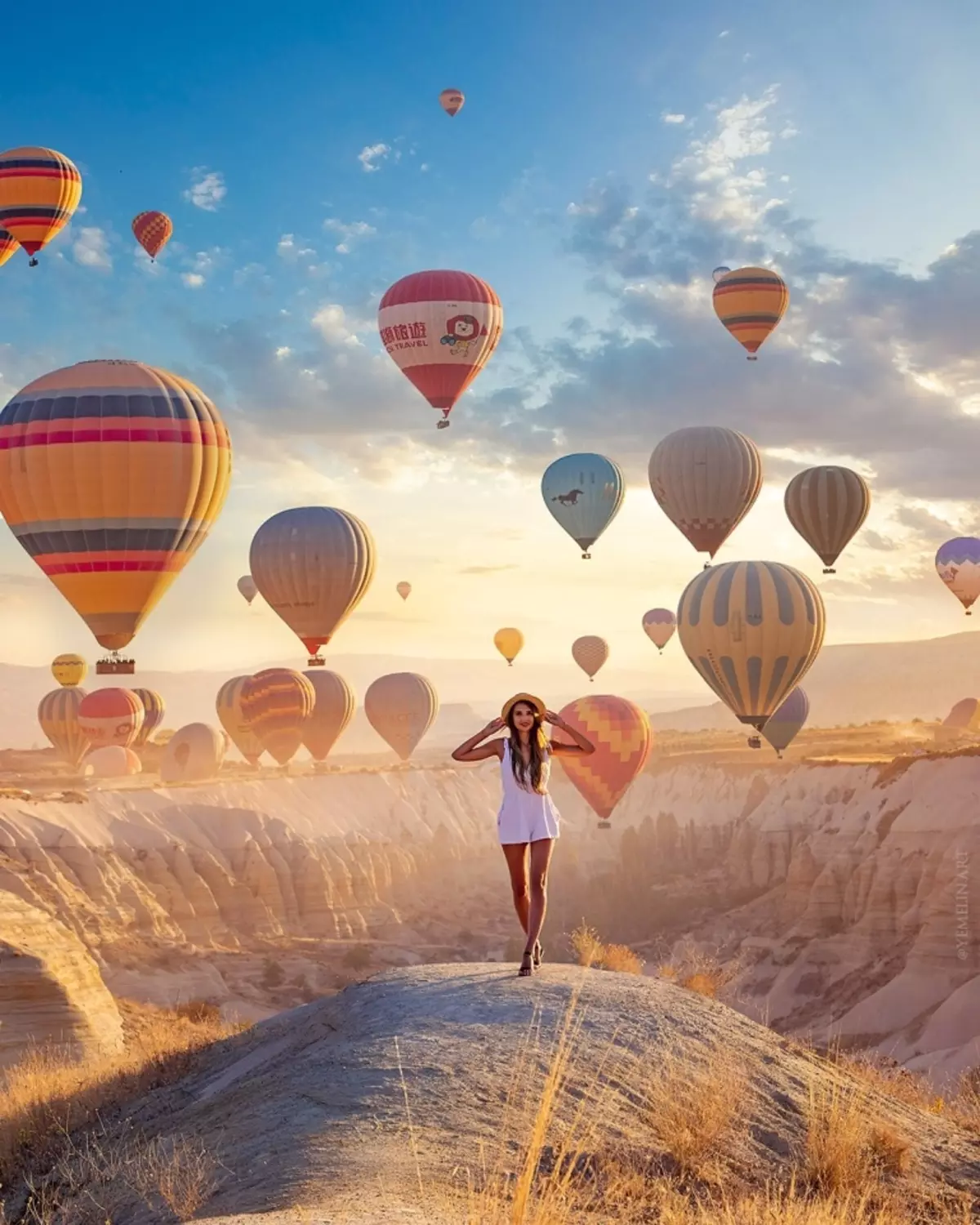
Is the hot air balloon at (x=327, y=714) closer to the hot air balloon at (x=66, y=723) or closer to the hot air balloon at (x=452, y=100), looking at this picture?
the hot air balloon at (x=66, y=723)

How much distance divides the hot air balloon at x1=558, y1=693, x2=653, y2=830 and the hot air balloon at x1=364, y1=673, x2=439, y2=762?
31105 mm

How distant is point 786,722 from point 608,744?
23.5 metres

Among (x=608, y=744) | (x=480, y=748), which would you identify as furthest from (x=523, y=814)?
(x=608, y=744)

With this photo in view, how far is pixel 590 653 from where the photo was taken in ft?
364

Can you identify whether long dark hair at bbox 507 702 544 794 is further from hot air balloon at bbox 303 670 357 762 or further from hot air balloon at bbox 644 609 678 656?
hot air balloon at bbox 644 609 678 656

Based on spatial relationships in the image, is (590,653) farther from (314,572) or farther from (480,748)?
(480,748)

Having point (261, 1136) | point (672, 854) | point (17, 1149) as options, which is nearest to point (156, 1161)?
point (261, 1136)

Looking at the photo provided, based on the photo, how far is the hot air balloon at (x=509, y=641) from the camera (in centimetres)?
10862

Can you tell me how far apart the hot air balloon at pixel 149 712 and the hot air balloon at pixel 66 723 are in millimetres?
3636

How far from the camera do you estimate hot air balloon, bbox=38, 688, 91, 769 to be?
303 feet

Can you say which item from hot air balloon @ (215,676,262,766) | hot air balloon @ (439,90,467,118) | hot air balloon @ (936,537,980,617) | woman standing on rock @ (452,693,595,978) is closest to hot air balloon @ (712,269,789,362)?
hot air balloon @ (439,90,467,118)

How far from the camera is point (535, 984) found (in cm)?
1305

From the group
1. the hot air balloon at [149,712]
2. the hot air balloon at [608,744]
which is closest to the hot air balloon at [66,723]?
the hot air balloon at [149,712]

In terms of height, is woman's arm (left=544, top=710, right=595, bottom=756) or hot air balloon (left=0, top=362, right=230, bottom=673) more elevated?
A: hot air balloon (left=0, top=362, right=230, bottom=673)
